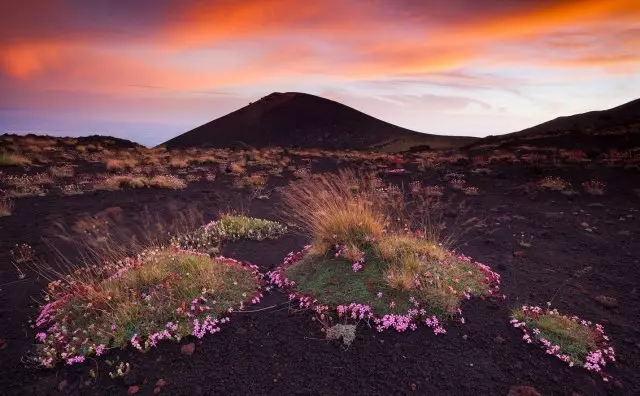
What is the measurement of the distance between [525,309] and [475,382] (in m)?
2.02

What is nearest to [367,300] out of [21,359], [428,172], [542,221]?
[21,359]

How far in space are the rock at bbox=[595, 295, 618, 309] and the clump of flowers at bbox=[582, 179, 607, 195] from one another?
10779mm

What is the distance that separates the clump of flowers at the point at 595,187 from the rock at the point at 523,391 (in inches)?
558

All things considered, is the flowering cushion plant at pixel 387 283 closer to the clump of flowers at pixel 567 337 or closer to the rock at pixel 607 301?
the clump of flowers at pixel 567 337

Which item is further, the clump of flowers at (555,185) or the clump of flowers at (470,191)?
the clump of flowers at (470,191)

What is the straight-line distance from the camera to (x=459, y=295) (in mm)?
6691

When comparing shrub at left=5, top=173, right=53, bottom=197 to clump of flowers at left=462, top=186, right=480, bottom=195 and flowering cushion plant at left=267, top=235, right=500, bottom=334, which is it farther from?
clump of flowers at left=462, top=186, right=480, bottom=195

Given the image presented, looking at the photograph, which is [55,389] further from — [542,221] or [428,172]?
[428,172]

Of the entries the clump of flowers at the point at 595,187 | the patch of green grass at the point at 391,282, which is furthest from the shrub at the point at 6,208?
the clump of flowers at the point at 595,187

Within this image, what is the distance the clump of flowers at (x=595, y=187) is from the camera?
16.2 meters

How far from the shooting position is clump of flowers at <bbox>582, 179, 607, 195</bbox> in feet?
53.0

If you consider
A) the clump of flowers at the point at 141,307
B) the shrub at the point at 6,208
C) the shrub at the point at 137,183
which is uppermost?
the shrub at the point at 137,183

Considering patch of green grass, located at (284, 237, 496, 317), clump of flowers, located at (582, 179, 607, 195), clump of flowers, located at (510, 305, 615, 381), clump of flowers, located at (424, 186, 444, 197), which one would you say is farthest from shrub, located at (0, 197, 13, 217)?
clump of flowers, located at (582, 179, 607, 195)

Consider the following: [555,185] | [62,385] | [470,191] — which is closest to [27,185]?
[62,385]
